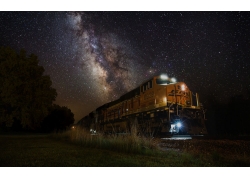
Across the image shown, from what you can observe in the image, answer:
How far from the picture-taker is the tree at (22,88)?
755 inches

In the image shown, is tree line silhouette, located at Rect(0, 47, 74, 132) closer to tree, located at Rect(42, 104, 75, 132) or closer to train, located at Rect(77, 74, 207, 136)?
train, located at Rect(77, 74, 207, 136)

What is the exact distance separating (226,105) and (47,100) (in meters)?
18.0

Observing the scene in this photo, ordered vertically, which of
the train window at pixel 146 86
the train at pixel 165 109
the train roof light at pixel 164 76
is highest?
the train roof light at pixel 164 76

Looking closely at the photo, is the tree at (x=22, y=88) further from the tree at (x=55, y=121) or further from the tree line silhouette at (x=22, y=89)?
the tree at (x=55, y=121)

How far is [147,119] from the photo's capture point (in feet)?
54.4

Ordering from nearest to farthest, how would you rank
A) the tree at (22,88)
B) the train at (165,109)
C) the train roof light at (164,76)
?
the train at (165,109), the train roof light at (164,76), the tree at (22,88)

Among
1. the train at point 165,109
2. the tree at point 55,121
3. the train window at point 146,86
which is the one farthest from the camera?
the tree at point 55,121

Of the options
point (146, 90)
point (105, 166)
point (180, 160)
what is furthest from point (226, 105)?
point (105, 166)

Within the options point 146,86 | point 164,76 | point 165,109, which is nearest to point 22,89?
point 146,86

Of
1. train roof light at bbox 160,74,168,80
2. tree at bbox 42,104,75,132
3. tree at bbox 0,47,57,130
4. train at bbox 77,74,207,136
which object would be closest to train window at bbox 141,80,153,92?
train at bbox 77,74,207,136

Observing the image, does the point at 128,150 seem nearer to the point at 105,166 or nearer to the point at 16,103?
the point at 105,166

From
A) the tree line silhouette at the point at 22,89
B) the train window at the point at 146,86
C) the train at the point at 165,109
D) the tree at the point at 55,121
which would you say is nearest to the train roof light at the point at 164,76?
the train at the point at 165,109

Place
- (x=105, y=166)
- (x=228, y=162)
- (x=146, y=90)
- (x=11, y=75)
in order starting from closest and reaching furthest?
(x=105, y=166), (x=228, y=162), (x=146, y=90), (x=11, y=75)

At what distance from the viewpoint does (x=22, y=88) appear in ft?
66.1
